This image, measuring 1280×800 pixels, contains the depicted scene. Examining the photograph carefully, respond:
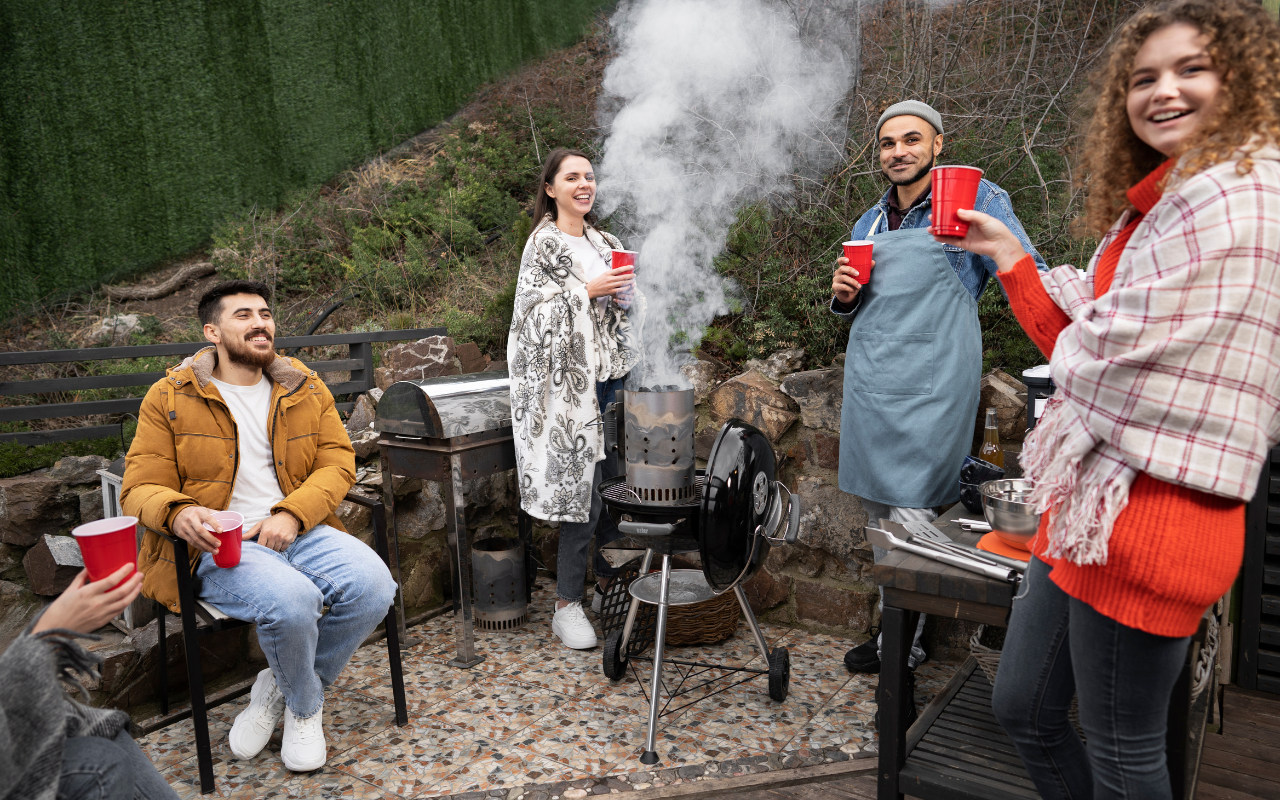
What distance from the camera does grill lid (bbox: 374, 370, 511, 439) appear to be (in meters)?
3.61

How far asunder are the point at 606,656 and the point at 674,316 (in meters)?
2.05

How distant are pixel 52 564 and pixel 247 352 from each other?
58.4 inches

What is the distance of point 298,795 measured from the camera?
2621 millimetres

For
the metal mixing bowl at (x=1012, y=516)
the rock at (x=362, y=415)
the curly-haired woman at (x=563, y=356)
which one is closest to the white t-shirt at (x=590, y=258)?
the curly-haired woman at (x=563, y=356)

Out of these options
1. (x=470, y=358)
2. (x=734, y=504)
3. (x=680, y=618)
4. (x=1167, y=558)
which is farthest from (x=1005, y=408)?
(x=470, y=358)

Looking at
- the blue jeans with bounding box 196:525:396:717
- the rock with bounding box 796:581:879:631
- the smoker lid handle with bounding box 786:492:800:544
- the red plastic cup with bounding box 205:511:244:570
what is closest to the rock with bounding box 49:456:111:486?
the blue jeans with bounding box 196:525:396:717

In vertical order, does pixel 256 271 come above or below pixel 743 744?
above

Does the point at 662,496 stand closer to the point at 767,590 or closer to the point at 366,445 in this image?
the point at 767,590

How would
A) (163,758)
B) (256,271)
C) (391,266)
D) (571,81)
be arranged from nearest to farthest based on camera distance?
(163,758), (391,266), (256,271), (571,81)

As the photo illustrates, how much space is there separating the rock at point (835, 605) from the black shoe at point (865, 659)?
0.30 m

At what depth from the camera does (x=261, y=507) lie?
2.95m

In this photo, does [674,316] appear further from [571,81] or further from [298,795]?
[571,81]

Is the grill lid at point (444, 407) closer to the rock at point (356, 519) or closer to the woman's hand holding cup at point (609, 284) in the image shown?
the rock at point (356, 519)

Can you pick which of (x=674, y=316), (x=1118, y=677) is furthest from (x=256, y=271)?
(x=1118, y=677)
